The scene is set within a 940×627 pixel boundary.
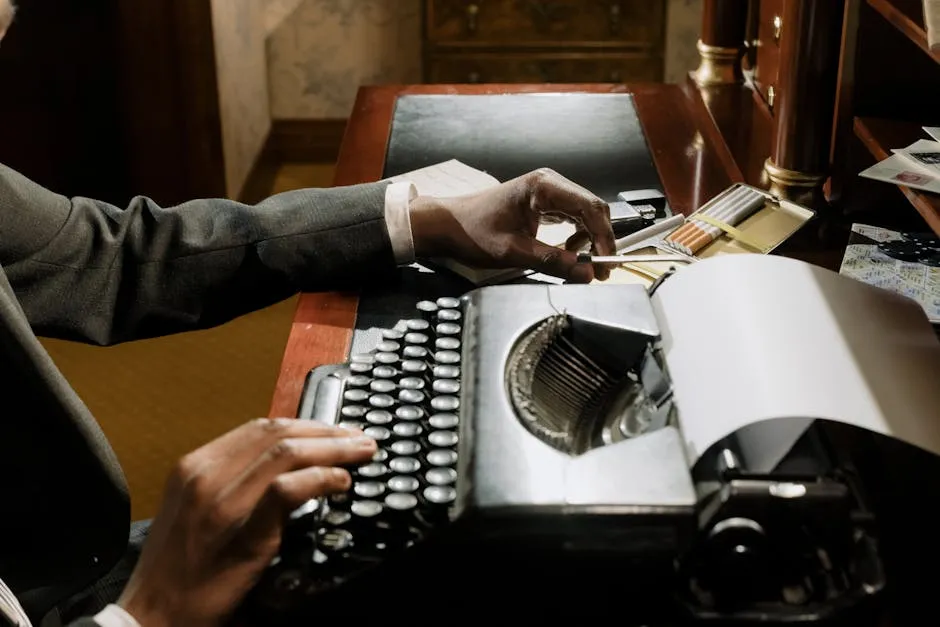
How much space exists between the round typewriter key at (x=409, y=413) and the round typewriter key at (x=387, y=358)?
0.09m

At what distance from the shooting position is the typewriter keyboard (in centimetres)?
81

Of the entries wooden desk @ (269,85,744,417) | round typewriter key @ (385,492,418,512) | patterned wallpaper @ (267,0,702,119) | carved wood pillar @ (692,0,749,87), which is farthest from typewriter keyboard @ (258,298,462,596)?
patterned wallpaper @ (267,0,702,119)

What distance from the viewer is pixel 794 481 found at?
2.60 ft

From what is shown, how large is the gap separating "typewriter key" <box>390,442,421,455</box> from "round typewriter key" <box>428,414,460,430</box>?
0.08 feet

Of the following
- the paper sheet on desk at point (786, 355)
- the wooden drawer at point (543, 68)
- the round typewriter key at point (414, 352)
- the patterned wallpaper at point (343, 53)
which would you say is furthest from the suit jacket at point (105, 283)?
the patterned wallpaper at point (343, 53)

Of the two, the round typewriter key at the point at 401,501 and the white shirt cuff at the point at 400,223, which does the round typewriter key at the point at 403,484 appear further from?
the white shirt cuff at the point at 400,223

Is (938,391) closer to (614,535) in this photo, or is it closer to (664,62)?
(614,535)

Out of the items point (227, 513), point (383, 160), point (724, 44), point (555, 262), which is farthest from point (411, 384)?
point (724, 44)

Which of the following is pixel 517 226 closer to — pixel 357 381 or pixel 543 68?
pixel 357 381

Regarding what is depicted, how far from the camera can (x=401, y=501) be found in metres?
0.83

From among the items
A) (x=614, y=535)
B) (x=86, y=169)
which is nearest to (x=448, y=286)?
(x=614, y=535)

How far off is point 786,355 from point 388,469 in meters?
0.32

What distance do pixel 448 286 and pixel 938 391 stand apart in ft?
1.97

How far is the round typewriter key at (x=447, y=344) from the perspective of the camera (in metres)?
1.06
